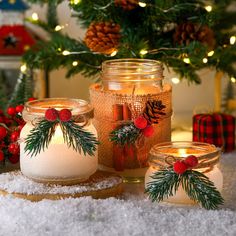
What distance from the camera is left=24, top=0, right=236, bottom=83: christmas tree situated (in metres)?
1.13

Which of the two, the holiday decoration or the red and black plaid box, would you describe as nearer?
the red and black plaid box

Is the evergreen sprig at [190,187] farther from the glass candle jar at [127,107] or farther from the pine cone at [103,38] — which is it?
the pine cone at [103,38]

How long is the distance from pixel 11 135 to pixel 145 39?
417 mm

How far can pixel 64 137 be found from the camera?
0.80 metres

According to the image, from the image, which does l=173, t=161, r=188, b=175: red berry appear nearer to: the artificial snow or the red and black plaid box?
the artificial snow

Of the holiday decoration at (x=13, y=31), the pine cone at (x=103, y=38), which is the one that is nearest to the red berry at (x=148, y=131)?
the pine cone at (x=103, y=38)

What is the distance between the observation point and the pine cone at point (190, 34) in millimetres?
1185

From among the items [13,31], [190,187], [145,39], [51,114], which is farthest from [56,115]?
[13,31]

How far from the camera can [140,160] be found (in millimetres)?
905

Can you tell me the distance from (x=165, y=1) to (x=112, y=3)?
0.37 ft

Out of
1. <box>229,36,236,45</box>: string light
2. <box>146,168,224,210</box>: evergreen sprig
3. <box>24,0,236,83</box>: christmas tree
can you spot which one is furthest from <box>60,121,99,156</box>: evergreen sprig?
<box>229,36,236,45</box>: string light

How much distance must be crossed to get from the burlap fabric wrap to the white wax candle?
8 cm

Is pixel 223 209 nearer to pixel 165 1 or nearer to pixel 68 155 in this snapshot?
pixel 68 155

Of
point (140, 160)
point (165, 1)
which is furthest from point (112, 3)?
point (140, 160)
